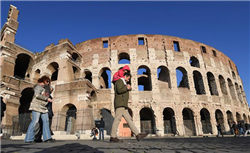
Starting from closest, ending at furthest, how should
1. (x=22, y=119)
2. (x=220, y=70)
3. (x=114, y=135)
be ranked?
(x=114, y=135), (x=22, y=119), (x=220, y=70)

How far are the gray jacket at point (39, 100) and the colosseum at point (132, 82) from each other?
348 inches

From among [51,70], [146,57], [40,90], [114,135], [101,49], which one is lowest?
[114,135]

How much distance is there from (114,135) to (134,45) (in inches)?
657

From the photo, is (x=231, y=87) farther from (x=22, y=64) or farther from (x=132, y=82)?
(x=22, y=64)

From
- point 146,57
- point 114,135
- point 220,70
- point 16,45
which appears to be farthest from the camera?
point 220,70

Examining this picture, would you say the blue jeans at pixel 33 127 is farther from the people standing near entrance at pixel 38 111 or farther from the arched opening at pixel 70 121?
the arched opening at pixel 70 121

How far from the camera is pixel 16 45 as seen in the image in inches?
640

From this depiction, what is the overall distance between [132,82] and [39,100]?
14.1 metres

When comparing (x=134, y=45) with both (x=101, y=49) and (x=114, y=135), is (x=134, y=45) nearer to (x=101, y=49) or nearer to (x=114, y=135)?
(x=101, y=49)

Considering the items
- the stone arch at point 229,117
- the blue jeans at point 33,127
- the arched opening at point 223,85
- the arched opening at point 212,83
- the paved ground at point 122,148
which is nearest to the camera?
Answer: the paved ground at point 122,148

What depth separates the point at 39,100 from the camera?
4.20 metres

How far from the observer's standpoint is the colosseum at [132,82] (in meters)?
14.0

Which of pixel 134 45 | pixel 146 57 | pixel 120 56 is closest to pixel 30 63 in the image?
pixel 120 56

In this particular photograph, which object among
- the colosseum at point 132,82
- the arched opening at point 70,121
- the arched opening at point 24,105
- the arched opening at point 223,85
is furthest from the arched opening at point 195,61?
the arched opening at point 24,105
